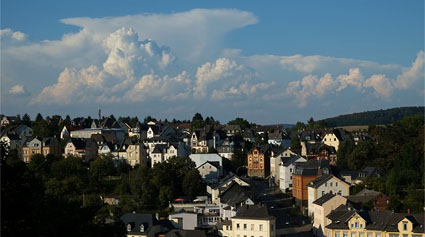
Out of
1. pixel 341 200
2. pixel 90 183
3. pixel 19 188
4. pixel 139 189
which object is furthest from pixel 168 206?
pixel 19 188

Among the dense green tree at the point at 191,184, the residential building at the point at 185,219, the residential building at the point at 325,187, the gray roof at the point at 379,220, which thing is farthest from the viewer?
the dense green tree at the point at 191,184

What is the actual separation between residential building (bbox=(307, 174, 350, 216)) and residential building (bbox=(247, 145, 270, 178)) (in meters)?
20.3

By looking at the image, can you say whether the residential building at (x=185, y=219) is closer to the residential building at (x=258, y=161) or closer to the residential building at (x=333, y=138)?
the residential building at (x=258, y=161)

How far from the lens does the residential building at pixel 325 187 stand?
5341 centimetres

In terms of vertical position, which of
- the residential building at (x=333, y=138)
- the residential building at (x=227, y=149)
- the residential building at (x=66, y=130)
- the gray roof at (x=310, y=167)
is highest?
the residential building at (x=66, y=130)

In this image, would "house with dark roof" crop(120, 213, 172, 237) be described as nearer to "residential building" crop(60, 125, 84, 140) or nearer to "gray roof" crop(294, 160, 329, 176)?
"gray roof" crop(294, 160, 329, 176)

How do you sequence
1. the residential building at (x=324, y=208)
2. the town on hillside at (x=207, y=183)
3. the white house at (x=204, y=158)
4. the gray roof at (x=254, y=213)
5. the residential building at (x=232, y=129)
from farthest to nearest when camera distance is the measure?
1. the residential building at (x=232, y=129)
2. the white house at (x=204, y=158)
3. the residential building at (x=324, y=208)
4. the gray roof at (x=254, y=213)
5. the town on hillside at (x=207, y=183)

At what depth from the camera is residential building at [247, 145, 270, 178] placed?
Answer: 246ft

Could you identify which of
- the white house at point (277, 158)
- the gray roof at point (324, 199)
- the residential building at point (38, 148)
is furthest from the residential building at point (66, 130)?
the gray roof at point (324, 199)

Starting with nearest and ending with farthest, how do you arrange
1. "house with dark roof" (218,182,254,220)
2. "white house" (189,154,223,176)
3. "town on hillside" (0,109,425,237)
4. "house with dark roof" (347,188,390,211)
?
"town on hillside" (0,109,425,237) → "house with dark roof" (347,188,390,211) → "house with dark roof" (218,182,254,220) → "white house" (189,154,223,176)

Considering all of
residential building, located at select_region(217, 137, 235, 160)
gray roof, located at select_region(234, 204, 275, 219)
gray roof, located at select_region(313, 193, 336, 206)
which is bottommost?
gray roof, located at select_region(234, 204, 275, 219)

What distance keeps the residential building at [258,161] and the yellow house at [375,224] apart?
1175 inches

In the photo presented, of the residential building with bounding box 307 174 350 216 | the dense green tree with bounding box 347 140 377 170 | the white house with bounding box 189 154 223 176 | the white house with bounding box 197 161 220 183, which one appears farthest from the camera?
the white house with bounding box 189 154 223 176

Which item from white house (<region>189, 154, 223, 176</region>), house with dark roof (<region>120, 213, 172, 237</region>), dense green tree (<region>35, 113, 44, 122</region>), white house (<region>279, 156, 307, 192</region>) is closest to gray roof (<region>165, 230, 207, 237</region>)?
house with dark roof (<region>120, 213, 172, 237</region>)
